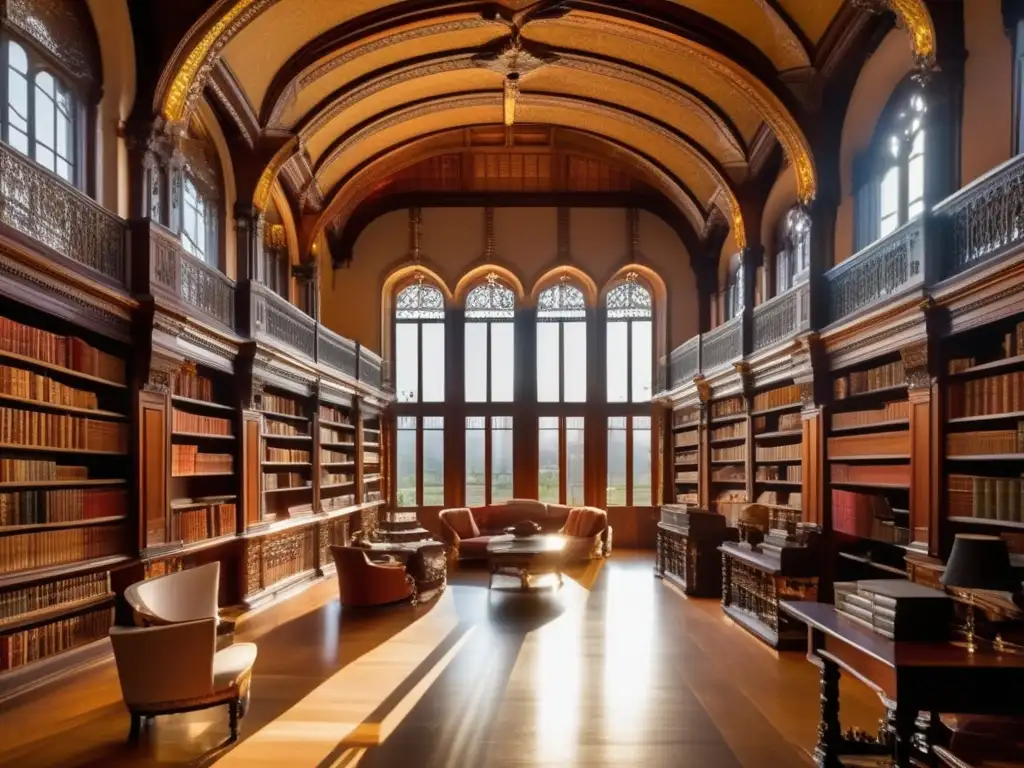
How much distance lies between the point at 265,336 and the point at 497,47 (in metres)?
4.37

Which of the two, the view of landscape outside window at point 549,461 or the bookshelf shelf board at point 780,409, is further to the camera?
the view of landscape outside window at point 549,461

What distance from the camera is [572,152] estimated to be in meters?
13.6

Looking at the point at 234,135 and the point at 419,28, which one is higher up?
the point at 419,28

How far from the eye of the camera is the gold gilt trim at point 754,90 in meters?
8.13

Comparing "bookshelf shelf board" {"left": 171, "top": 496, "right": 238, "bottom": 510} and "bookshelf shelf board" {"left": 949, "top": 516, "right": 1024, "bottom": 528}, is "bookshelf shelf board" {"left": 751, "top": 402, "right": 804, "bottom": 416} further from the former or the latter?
"bookshelf shelf board" {"left": 171, "top": 496, "right": 238, "bottom": 510}

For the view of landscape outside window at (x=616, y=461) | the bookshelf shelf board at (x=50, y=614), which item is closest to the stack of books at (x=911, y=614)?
the bookshelf shelf board at (x=50, y=614)

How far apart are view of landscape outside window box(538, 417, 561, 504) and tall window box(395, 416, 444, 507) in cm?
183

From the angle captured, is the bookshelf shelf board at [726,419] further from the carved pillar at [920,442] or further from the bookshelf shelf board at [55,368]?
the bookshelf shelf board at [55,368]

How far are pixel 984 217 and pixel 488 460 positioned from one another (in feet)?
34.5

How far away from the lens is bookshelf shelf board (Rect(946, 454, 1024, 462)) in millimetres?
4934

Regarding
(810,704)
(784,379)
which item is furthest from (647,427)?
(810,704)

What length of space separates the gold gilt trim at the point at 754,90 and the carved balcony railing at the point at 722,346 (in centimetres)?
234

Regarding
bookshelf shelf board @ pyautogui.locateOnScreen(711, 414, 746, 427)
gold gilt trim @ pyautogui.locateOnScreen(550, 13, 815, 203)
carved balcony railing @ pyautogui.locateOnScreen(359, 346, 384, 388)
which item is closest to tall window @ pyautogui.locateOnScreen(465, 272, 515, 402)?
carved balcony railing @ pyautogui.locateOnScreen(359, 346, 384, 388)

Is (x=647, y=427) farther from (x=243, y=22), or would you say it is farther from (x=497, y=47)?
(x=243, y=22)
